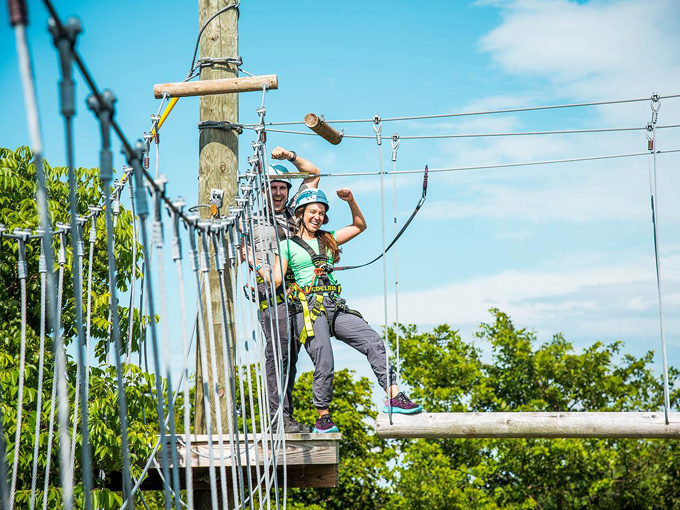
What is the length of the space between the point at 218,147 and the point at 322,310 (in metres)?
0.98

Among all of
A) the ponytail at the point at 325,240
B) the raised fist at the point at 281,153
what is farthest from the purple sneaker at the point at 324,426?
the raised fist at the point at 281,153

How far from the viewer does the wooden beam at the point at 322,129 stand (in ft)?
14.9

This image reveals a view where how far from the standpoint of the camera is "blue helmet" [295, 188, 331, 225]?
453 cm

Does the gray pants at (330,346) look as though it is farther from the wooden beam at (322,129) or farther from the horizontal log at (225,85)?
the horizontal log at (225,85)

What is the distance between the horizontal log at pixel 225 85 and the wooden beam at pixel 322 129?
0.29m

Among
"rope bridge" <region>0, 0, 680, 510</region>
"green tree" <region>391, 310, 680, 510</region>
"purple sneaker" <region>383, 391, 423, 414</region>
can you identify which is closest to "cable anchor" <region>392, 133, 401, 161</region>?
"rope bridge" <region>0, 0, 680, 510</region>

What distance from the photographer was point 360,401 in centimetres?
1484

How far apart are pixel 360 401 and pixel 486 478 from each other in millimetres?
2460

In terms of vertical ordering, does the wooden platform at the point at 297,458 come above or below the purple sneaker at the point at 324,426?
below

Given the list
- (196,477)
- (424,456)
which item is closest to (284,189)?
(196,477)

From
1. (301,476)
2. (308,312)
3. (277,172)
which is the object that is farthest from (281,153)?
(301,476)

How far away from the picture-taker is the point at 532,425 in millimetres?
4477

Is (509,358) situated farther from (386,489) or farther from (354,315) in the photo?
(354,315)

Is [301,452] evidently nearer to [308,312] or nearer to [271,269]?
[308,312]
